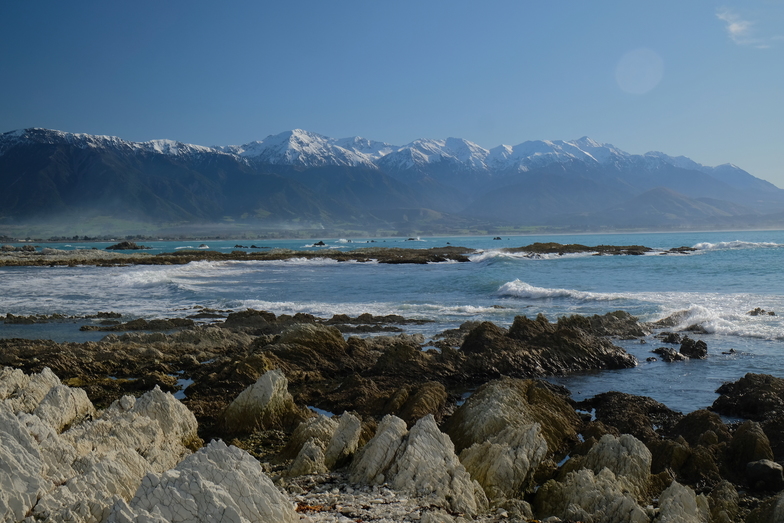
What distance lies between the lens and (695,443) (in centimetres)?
919

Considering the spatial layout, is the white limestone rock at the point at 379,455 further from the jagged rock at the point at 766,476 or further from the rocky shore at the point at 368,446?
the jagged rock at the point at 766,476

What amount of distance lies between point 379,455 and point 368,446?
0.87ft

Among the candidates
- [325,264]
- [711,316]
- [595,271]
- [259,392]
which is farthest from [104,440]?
[325,264]

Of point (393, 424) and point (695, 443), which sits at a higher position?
point (393, 424)

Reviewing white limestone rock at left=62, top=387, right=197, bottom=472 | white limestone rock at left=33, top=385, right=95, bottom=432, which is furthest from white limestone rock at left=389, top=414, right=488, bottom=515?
white limestone rock at left=33, top=385, right=95, bottom=432

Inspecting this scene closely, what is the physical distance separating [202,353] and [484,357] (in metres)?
8.18

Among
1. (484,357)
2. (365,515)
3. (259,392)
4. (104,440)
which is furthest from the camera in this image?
(484,357)

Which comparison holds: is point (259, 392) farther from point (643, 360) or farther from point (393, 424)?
point (643, 360)

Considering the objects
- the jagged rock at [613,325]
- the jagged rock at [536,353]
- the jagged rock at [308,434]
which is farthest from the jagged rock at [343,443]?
the jagged rock at [613,325]

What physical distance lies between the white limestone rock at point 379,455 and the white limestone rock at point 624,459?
2.47 meters

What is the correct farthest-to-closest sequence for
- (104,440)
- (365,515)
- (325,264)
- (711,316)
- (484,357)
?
(325,264), (711,316), (484,357), (104,440), (365,515)

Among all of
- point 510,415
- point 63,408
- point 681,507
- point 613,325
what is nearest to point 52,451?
point 63,408

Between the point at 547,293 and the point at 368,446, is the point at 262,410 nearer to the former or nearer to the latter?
the point at 368,446

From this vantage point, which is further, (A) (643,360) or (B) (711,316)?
(B) (711,316)
